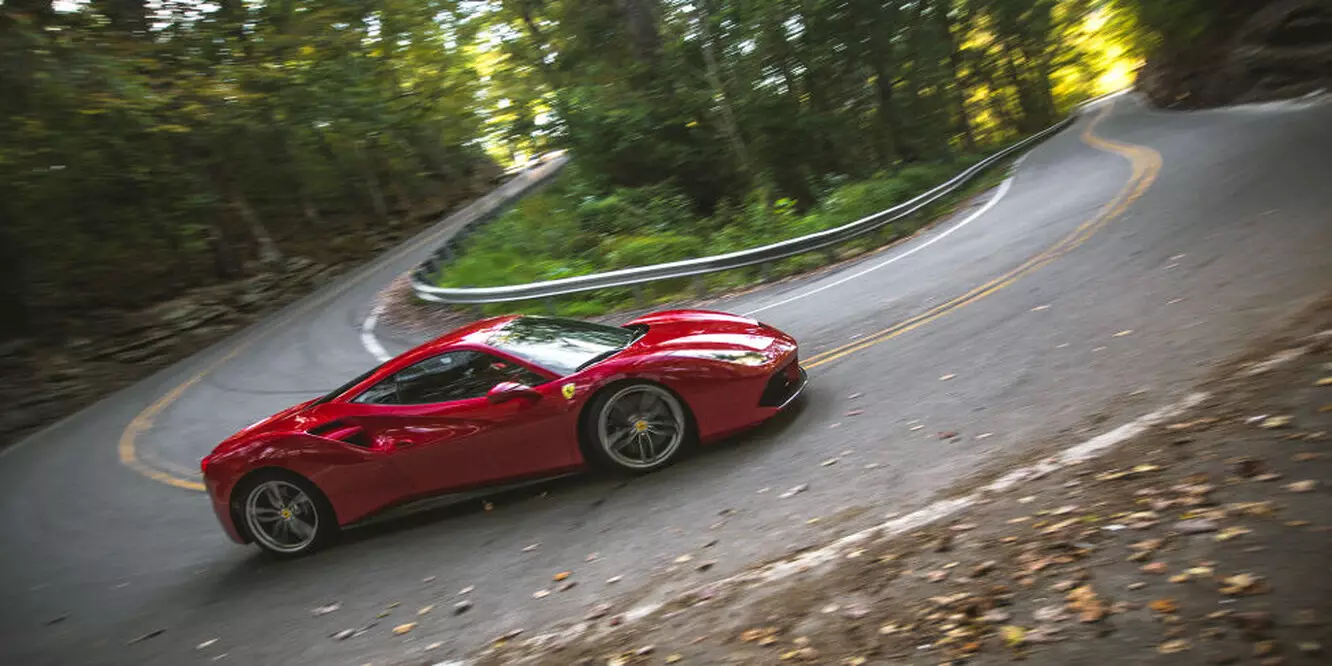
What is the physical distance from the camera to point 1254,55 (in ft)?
A: 74.7

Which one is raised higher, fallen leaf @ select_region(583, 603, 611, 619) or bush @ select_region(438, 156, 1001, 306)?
bush @ select_region(438, 156, 1001, 306)

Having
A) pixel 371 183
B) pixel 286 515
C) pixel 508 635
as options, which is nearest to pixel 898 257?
pixel 286 515

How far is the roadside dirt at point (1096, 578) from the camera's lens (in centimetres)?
275

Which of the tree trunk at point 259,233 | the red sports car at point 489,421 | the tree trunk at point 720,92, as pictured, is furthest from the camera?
the tree trunk at point 259,233

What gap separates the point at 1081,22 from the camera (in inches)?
1753

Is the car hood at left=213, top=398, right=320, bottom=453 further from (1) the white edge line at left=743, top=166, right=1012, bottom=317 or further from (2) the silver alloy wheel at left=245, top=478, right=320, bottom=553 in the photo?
(1) the white edge line at left=743, top=166, right=1012, bottom=317

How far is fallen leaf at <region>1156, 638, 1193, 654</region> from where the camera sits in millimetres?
2625

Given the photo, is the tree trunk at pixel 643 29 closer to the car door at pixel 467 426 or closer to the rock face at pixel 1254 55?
the rock face at pixel 1254 55

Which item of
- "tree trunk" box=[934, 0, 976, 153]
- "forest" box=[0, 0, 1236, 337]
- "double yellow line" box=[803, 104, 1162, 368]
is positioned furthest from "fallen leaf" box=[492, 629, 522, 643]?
"tree trunk" box=[934, 0, 976, 153]

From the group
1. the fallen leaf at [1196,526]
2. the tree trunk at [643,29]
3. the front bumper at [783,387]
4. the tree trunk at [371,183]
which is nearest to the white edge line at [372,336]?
the front bumper at [783,387]

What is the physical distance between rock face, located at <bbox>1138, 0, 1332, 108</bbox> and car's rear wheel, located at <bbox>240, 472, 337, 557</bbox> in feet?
74.7

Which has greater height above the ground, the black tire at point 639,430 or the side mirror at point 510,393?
the side mirror at point 510,393

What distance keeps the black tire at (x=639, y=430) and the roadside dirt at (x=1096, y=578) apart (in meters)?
1.83

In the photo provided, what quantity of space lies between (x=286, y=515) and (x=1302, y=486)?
6.42m
